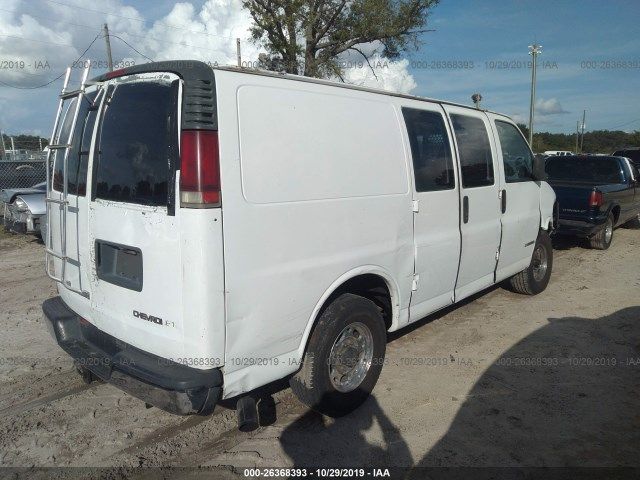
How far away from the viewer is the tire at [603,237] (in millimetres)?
9320

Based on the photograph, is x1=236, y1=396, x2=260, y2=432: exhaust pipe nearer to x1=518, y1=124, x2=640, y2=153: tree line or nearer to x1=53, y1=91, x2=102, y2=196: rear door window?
x1=53, y1=91, x2=102, y2=196: rear door window

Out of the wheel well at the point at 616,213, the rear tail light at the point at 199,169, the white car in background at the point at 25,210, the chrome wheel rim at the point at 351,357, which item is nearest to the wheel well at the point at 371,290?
the chrome wheel rim at the point at 351,357

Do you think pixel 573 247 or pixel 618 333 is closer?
pixel 618 333

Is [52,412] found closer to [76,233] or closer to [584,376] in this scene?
[76,233]

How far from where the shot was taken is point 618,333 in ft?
17.2

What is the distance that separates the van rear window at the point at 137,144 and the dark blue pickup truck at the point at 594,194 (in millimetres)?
8153

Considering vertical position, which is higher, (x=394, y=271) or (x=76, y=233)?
(x=76, y=233)

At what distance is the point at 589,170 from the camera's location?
10109 millimetres

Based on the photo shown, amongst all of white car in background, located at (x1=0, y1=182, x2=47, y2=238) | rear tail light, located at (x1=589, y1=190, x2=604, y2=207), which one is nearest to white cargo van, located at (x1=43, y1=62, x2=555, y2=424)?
rear tail light, located at (x1=589, y1=190, x2=604, y2=207)

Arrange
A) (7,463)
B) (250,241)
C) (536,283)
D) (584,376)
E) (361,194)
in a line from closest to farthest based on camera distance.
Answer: (250,241) → (7,463) → (361,194) → (584,376) → (536,283)

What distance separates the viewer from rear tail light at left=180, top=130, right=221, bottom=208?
2.49 metres

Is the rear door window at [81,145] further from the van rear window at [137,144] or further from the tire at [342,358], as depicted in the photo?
the tire at [342,358]

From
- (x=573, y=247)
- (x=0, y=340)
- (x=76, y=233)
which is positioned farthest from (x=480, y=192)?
(x=573, y=247)

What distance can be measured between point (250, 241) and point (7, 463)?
215cm
